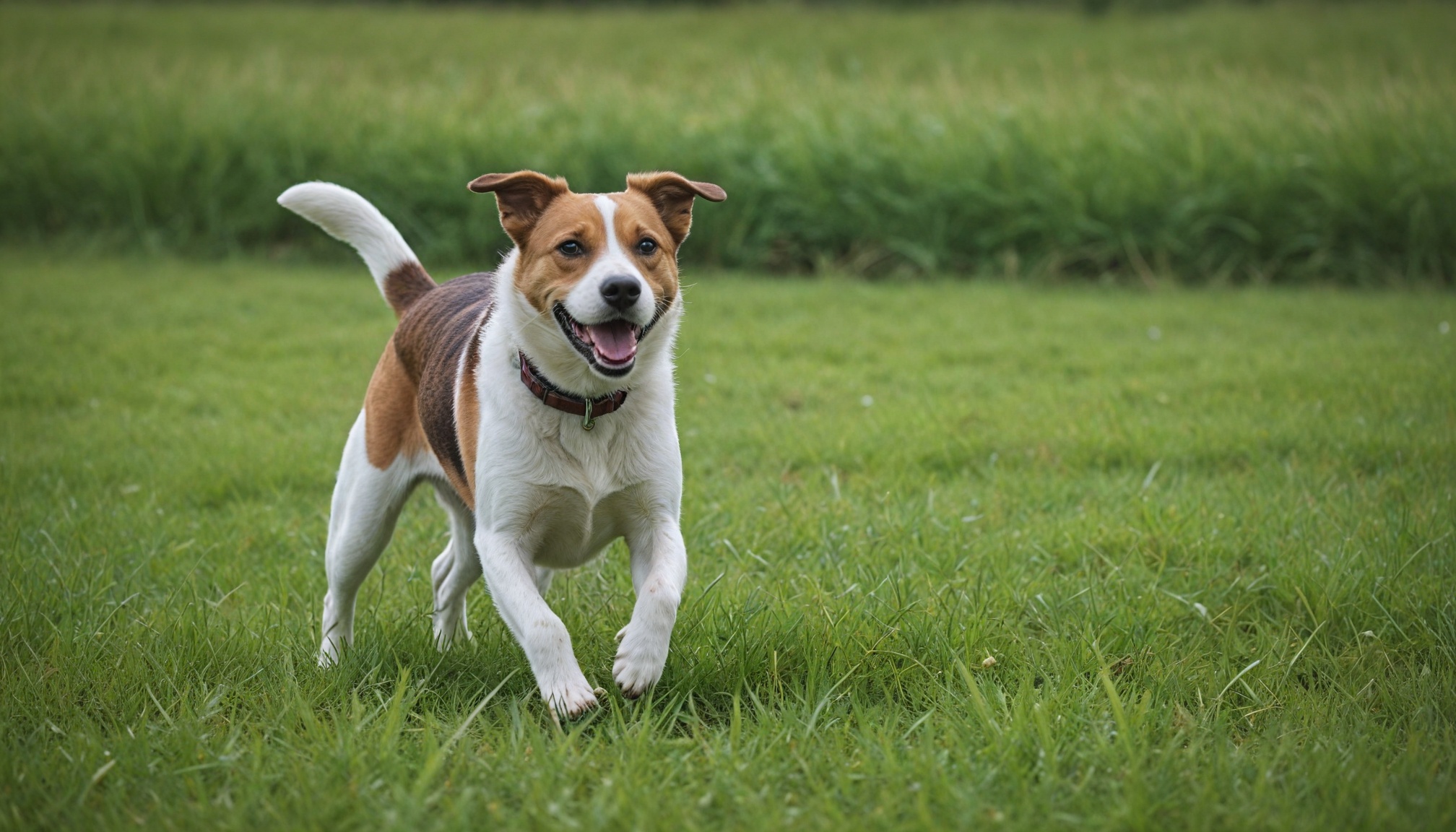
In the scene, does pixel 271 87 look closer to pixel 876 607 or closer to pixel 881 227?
pixel 881 227

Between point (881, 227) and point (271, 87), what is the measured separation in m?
6.70

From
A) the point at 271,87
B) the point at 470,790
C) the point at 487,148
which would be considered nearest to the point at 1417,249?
the point at 487,148

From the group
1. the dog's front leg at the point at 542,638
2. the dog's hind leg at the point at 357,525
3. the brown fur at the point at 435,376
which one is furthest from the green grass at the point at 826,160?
the dog's front leg at the point at 542,638

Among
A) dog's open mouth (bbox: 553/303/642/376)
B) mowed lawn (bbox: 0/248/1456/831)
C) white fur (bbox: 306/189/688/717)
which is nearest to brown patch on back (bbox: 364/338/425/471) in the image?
white fur (bbox: 306/189/688/717)

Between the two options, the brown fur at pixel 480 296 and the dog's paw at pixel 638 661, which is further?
the brown fur at pixel 480 296

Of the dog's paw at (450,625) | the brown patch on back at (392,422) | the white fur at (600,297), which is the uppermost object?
the white fur at (600,297)

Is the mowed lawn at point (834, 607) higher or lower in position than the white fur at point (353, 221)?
lower

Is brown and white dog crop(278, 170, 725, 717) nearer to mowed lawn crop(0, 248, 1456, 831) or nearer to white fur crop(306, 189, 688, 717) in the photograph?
white fur crop(306, 189, 688, 717)

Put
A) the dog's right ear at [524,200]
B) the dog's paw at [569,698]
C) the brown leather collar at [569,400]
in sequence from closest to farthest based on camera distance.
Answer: the dog's paw at [569,698] → the brown leather collar at [569,400] → the dog's right ear at [524,200]

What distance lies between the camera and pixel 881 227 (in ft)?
34.0

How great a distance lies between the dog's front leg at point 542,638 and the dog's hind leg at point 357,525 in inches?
29.6

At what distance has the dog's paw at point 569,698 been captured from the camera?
3.15 meters

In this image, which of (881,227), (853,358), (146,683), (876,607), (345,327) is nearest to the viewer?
(146,683)

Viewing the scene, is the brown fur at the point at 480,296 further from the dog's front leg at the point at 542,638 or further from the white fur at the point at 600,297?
the dog's front leg at the point at 542,638
